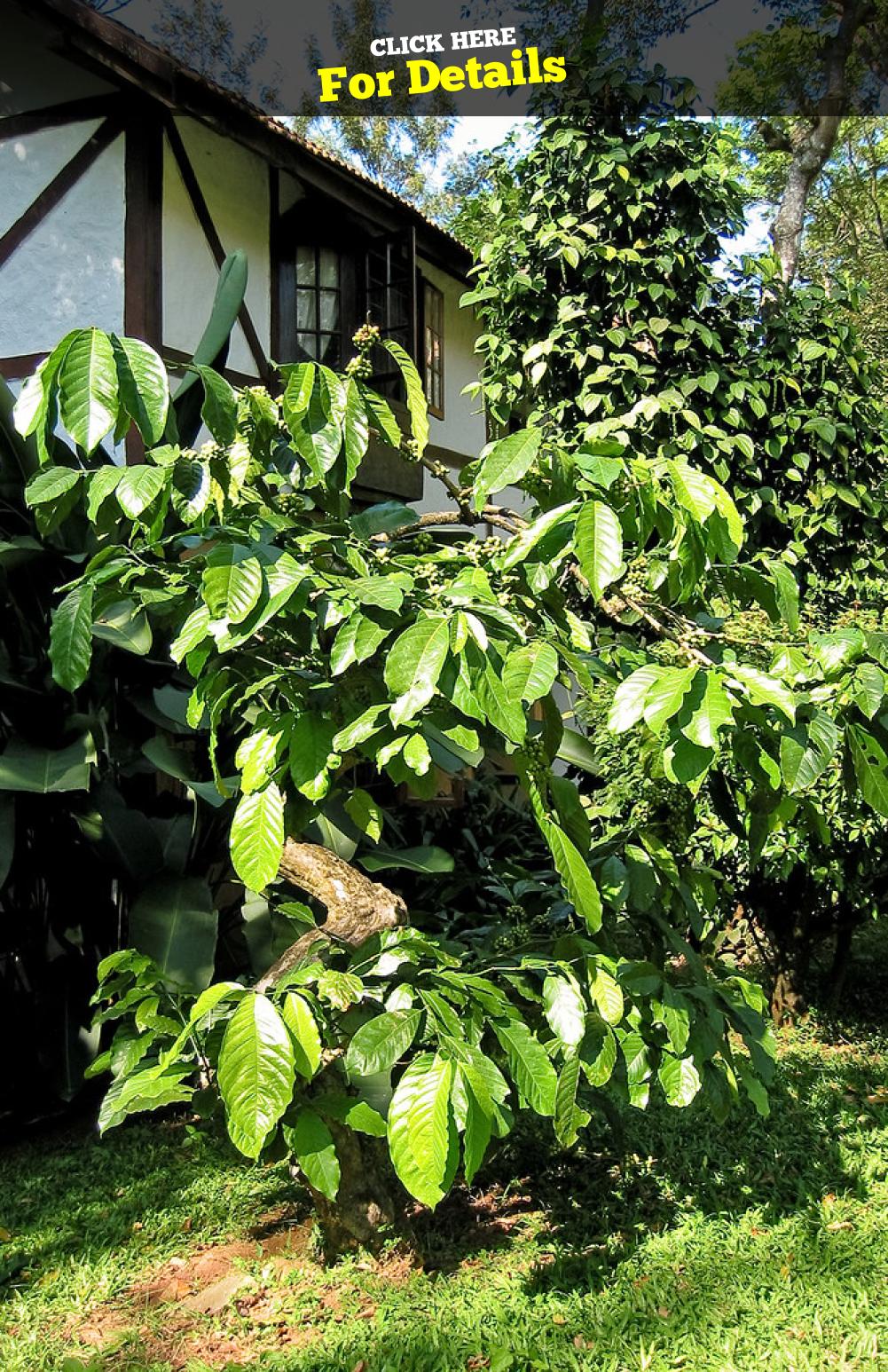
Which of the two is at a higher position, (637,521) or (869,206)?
(869,206)

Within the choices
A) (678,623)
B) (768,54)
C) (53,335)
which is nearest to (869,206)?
(768,54)

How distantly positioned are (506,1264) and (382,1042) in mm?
1386

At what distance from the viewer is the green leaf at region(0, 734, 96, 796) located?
384 centimetres

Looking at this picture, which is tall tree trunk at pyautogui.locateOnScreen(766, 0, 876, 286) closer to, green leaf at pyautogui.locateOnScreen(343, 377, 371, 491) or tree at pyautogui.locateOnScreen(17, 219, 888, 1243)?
tree at pyautogui.locateOnScreen(17, 219, 888, 1243)

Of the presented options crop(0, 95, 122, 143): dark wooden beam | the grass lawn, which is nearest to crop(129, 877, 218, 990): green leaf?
the grass lawn

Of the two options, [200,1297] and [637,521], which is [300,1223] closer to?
[200,1297]

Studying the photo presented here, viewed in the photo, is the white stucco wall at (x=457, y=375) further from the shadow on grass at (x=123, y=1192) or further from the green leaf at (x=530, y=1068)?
the green leaf at (x=530, y=1068)

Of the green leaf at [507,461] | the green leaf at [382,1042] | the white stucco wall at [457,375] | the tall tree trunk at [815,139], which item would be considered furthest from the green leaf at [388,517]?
the tall tree trunk at [815,139]

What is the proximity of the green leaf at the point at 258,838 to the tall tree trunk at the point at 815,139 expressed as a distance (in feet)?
35.3

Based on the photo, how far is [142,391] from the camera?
1993 millimetres

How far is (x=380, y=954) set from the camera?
2.42m

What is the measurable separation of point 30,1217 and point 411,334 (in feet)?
26.3

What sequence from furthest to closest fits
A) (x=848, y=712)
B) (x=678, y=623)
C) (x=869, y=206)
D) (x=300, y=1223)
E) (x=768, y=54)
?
1. (x=869, y=206)
2. (x=768, y=54)
3. (x=300, y=1223)
4. (x=678, y=623)
5. (x=848, y=712)

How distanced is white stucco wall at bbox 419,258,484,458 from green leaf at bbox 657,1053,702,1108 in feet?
29.1
